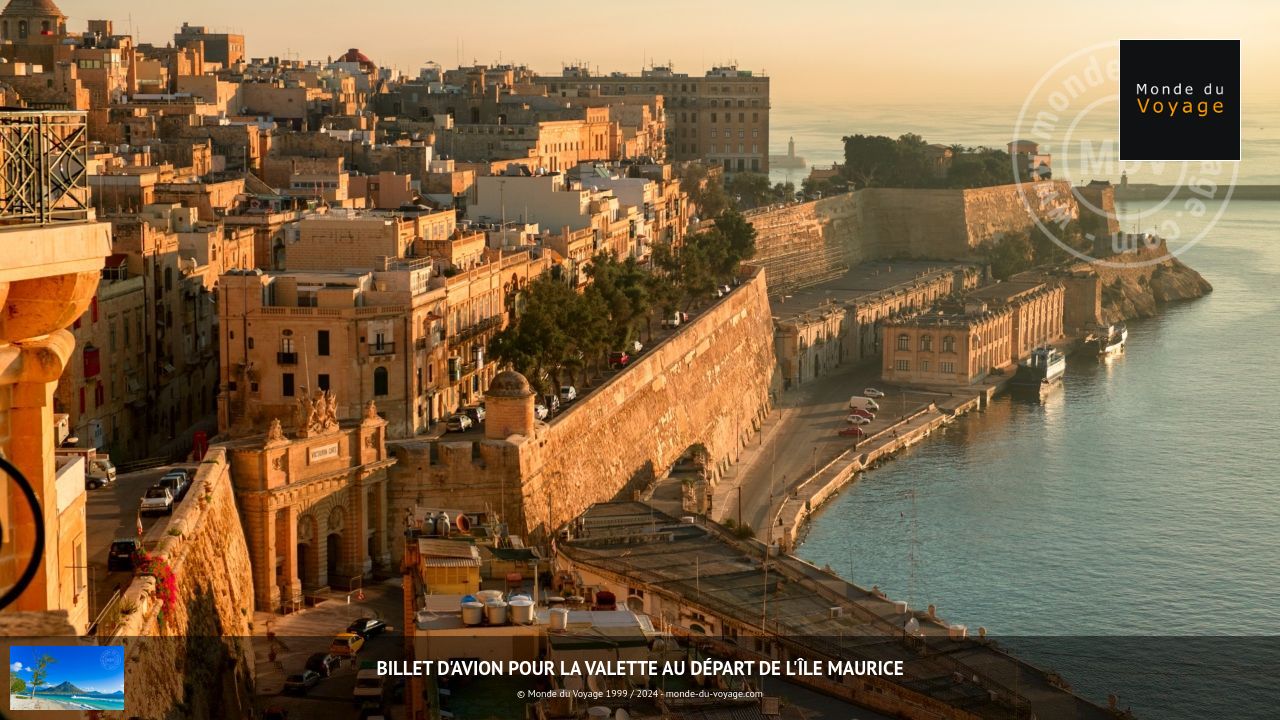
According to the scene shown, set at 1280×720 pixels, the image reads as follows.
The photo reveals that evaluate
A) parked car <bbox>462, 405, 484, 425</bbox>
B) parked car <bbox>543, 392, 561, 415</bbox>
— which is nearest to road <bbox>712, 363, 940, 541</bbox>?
parked car <bbox>543, 392, 561, 415</bbox>

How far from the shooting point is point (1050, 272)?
63.4m

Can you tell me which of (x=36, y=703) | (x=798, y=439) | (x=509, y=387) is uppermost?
(x=36, y=703)

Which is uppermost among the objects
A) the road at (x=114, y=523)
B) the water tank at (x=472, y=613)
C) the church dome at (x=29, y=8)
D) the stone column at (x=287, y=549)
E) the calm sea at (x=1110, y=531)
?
the church dome at (x=29, y=8)

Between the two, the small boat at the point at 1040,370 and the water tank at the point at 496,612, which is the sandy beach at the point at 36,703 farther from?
the small boat at the point at 1040,370

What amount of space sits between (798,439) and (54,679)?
31983 mm

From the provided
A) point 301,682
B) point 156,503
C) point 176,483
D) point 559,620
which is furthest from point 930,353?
point 559,620

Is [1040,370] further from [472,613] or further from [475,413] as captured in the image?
[472,613]

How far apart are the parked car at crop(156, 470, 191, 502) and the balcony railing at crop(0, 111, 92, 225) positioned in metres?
11.2

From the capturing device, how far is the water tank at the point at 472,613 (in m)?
14.4

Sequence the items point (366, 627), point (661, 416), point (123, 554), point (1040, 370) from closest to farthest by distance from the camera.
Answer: point (123, 554)
point (366, 627)
point (661, 416)
point (1040, 370)

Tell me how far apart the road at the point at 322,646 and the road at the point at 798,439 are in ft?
37.2

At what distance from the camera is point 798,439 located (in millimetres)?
39469

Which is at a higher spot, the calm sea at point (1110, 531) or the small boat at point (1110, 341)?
the small boat at point (1110, 341)

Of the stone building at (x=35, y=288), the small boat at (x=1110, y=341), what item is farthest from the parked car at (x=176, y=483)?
the small boat at (x=1110, y=341)
